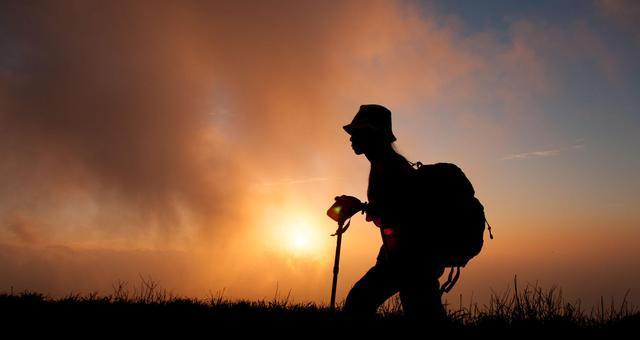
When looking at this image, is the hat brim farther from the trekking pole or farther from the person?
the trekking pole

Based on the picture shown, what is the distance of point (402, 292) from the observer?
4867 millimetres

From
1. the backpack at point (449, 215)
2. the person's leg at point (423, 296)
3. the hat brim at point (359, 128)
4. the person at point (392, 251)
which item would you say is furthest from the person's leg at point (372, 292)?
the hat brim at point (359, 128)

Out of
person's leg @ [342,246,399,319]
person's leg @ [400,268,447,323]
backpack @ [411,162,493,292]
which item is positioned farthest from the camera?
person's leg @ [342,246,399,319]

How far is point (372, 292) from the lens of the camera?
16.0ft

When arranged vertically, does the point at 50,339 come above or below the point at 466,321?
below

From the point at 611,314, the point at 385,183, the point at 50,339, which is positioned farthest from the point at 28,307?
the point at 611,314

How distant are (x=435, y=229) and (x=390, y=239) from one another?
580mm

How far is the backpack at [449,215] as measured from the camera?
14.9ft

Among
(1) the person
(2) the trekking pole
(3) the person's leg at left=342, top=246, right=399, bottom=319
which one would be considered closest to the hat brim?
(1) the person

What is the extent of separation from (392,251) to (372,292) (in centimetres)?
53

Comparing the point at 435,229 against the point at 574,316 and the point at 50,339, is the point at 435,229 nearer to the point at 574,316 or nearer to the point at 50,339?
the point at 574,316

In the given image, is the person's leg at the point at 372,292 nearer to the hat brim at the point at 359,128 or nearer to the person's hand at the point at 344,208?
the person's hand at the point at 344,208

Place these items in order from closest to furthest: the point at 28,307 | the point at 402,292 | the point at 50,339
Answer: the point at 50,339 < the point at 402,292 < the point at 28,307

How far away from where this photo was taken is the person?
186 inches
